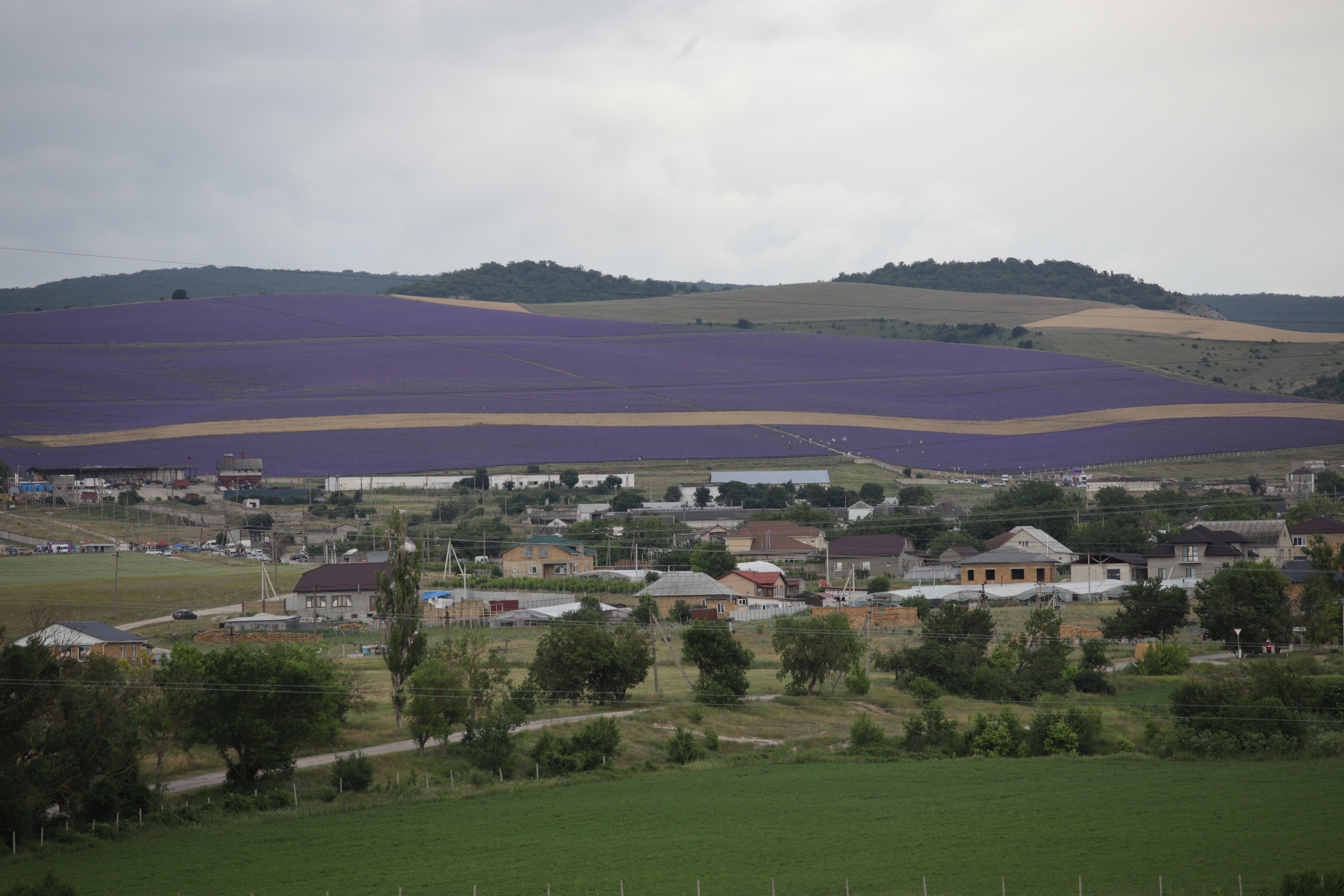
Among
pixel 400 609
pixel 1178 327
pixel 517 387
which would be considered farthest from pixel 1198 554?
pixel 1178 327

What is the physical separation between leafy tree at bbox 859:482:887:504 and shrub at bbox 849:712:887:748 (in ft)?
187

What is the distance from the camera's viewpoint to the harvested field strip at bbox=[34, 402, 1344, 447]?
10531 cm

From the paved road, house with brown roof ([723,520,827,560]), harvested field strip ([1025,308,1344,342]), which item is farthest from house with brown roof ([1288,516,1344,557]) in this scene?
harvested field strip ([1025,308,1344,342])

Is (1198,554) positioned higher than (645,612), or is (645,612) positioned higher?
(1198,554)

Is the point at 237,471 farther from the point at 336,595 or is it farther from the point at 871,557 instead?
the point at 871,557

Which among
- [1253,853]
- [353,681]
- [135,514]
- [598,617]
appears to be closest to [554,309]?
[135,514]

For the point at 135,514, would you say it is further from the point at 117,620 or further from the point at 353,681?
the point at 353,681

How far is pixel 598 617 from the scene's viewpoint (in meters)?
56.9

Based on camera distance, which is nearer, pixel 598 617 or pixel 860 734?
pixel 860 734

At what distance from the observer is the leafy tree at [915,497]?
9338cm

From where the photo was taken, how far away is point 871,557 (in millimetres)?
80688

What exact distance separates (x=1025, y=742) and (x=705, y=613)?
1089 inches

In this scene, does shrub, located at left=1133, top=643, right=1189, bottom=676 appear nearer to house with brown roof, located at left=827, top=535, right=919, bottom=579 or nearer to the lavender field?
house with brown roof, located at left=827, top=535, right=919, bottom=579

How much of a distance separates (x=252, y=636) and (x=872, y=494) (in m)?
58.8
